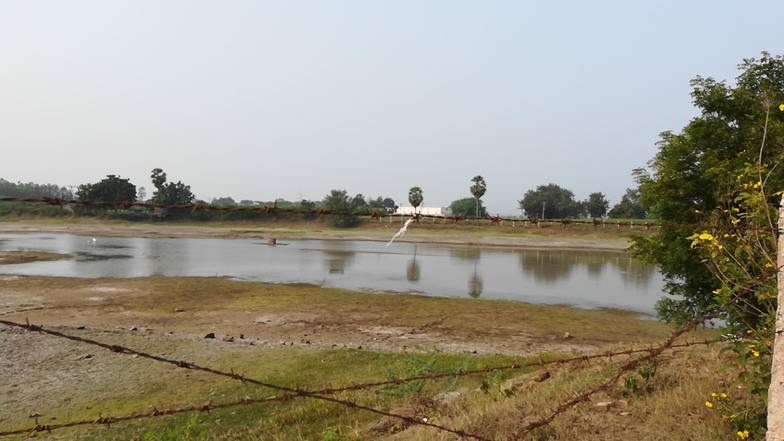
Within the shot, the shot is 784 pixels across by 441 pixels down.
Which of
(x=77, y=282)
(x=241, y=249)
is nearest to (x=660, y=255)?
(x=77, y=282)

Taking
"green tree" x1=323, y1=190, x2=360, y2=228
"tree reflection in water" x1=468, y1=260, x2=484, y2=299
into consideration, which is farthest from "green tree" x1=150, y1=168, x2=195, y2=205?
"tree reflection in water" x1=468, y1=260, x2=484, y2=299

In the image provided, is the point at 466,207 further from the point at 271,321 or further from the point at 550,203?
the point at 271,321

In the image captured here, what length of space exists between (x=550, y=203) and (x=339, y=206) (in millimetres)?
38768

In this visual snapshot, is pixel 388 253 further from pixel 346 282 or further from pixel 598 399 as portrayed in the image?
pixel 598 399

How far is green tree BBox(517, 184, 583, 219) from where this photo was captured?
94812 millimetres

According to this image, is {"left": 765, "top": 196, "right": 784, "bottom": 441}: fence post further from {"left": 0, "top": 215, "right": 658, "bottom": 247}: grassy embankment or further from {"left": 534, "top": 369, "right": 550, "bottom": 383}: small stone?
{"left": 0, "top": 215, "right": 658, "bottom": 247}: grassy embankment

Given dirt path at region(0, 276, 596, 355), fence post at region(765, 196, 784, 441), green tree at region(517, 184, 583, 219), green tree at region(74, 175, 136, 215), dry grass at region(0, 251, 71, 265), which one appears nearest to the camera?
fence post at region(765, 196, 784, 441)

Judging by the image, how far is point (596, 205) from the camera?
319 feet

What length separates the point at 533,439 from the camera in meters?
4.86

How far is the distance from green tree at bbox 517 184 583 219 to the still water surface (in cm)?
4659

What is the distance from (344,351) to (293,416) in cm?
475

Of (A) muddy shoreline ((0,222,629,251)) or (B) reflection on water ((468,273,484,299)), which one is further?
(A) muddy shoreline ((0,222,629,251))

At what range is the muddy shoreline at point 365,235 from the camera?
5709 cm

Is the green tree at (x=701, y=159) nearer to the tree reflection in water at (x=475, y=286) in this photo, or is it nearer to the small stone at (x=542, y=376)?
the small stone at (x=542, y=376)
